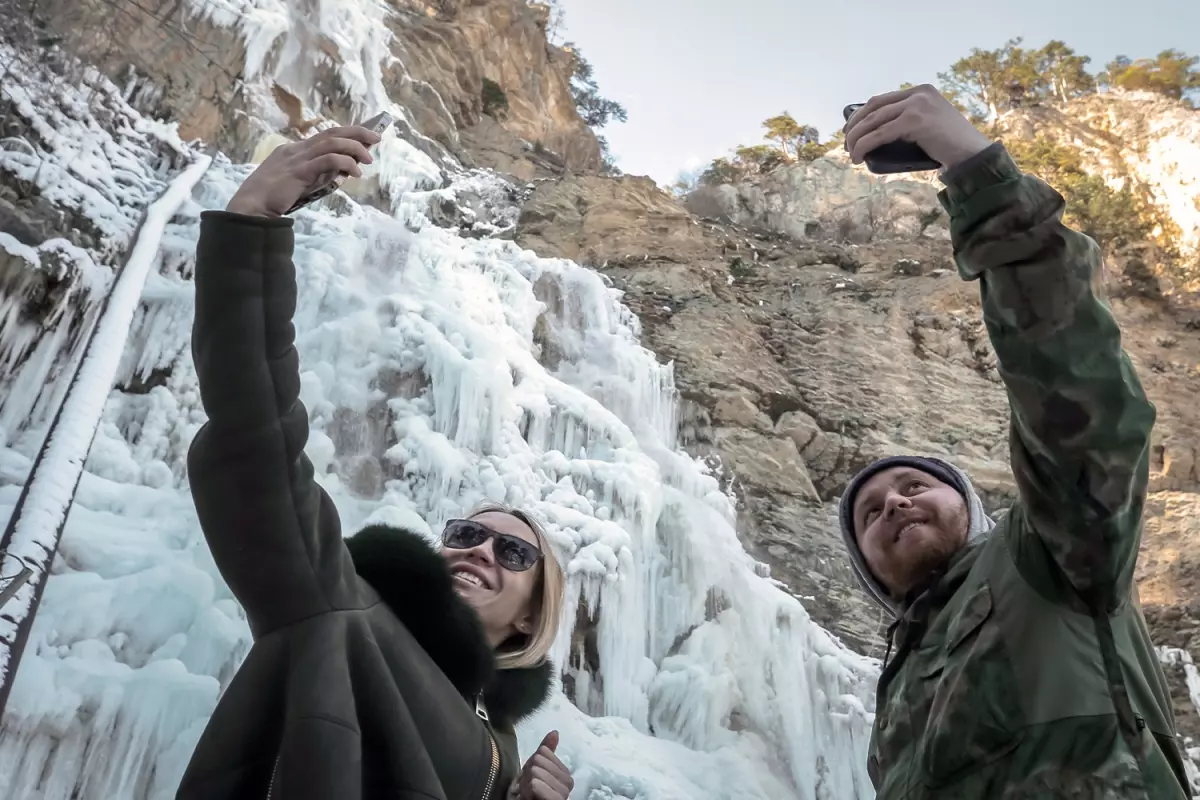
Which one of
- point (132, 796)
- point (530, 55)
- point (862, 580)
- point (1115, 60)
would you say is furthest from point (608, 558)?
point (1115, 60)

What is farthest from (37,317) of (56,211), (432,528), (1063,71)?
Answer: (1063,71)

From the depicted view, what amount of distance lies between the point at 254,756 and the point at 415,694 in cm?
28

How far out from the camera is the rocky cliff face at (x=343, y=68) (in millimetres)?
7777

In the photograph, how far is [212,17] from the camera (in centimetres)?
942

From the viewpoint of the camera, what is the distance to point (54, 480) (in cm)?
342

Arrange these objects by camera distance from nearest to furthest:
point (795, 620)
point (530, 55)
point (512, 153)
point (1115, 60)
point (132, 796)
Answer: point (132, 796) < point (795, 620) < point (512, 153) < point (530, 55) < point (1115, 60)

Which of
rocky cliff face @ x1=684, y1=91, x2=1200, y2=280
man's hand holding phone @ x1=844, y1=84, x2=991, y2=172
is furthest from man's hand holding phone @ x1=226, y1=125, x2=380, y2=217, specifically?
rocky cliff face @ x1=684, y1=91, x2=1200, y2=280

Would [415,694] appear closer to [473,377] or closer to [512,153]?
[473,377]

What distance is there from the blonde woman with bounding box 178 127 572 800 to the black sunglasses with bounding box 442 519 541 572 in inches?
25.9

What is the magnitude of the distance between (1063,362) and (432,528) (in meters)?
4.23

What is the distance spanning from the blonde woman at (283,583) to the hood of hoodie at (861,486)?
1105 mm

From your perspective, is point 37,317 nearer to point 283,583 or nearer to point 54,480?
point 54,480

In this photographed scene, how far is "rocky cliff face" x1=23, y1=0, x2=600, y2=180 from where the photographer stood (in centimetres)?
778

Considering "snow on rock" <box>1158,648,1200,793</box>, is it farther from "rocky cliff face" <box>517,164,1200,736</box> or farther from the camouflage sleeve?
the camouflage sleeve
